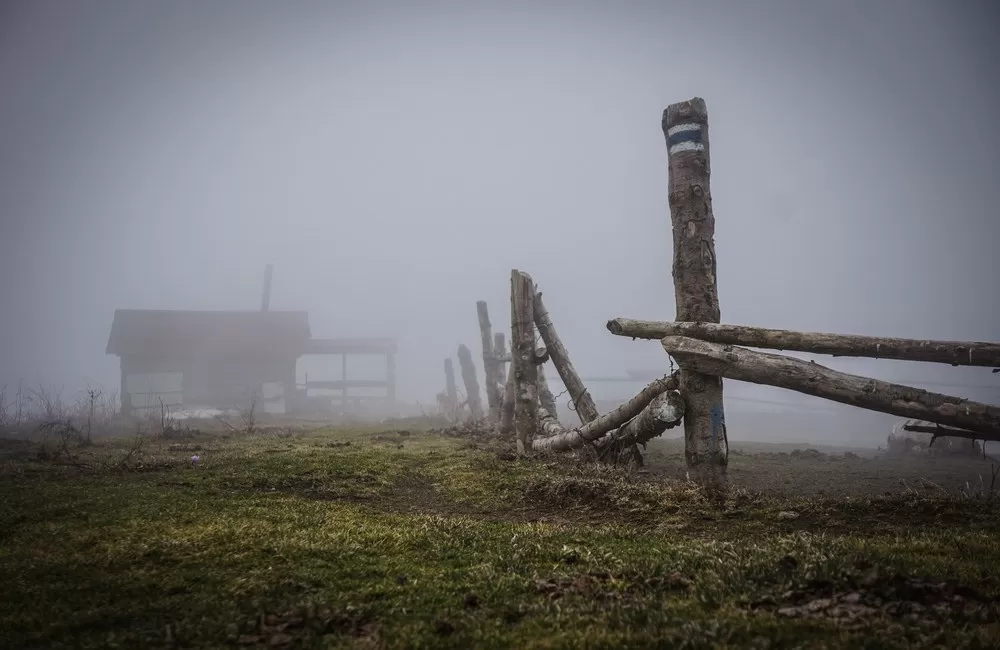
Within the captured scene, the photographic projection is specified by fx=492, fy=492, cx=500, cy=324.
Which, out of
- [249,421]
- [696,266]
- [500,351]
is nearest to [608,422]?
[696,266]

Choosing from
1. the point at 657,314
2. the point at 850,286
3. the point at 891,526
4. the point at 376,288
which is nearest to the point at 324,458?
the point at 891,526

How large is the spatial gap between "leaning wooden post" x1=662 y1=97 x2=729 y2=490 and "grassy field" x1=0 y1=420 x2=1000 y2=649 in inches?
21.2

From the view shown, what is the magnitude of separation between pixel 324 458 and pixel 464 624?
655cm

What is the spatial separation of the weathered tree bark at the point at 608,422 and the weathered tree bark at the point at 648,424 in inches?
3.9

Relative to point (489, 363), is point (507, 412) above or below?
below

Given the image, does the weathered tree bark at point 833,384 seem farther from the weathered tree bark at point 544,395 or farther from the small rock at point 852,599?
the weathered tree bark at point 544,395

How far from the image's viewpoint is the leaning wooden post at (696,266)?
6.19m

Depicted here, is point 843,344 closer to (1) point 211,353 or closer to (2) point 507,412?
(2) point 507,412

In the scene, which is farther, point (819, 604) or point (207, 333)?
point (207, 333)

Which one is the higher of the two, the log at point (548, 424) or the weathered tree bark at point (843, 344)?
the weathered tree bark at point (843, 344)

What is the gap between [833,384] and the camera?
202 inches

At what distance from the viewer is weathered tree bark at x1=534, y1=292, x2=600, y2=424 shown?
34.0 feet

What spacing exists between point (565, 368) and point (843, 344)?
6.18 metres

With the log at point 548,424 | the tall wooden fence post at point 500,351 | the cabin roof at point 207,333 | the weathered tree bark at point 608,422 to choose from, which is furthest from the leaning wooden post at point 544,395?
the cabin roof at point 207,333
